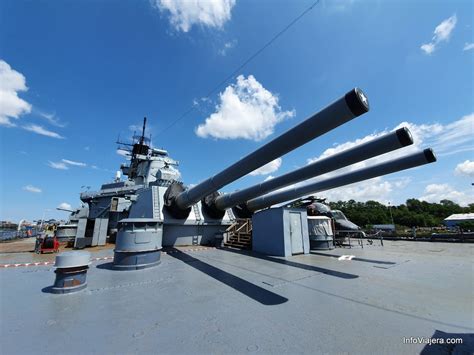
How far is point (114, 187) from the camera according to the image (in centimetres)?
2066

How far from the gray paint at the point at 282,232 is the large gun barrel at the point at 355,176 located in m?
1.15

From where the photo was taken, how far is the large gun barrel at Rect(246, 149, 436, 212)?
16.8ft

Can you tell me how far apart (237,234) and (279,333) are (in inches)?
389

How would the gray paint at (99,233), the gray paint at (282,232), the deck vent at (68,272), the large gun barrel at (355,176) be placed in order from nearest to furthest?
the deck vent at (68,272) → the large gun barrel at (355,176) → the gray paint at (282,232) → the gray paint at (99,233)

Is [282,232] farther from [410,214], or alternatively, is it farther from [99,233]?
[410,214]

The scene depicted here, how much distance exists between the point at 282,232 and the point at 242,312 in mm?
5583

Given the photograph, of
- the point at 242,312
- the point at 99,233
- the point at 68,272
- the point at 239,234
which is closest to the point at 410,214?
the point at 239,234

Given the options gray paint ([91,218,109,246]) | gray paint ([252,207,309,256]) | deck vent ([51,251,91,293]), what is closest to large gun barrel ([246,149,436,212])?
gray paint ([252,207,309,256])

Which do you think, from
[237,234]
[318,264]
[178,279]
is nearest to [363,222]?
[237,234]

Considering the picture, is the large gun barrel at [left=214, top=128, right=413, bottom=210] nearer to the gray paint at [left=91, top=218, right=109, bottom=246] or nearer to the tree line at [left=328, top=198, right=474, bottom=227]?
the gray paint at [left=91, top=218, right=109, bottom=246]

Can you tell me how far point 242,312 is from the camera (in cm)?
322

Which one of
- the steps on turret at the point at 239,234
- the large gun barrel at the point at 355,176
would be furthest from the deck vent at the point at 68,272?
the steps on turret at the point at 239,234

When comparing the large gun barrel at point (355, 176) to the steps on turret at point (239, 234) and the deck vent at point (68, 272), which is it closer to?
→ the steps on turret at point (239, 234)

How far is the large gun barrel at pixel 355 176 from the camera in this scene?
513cm
